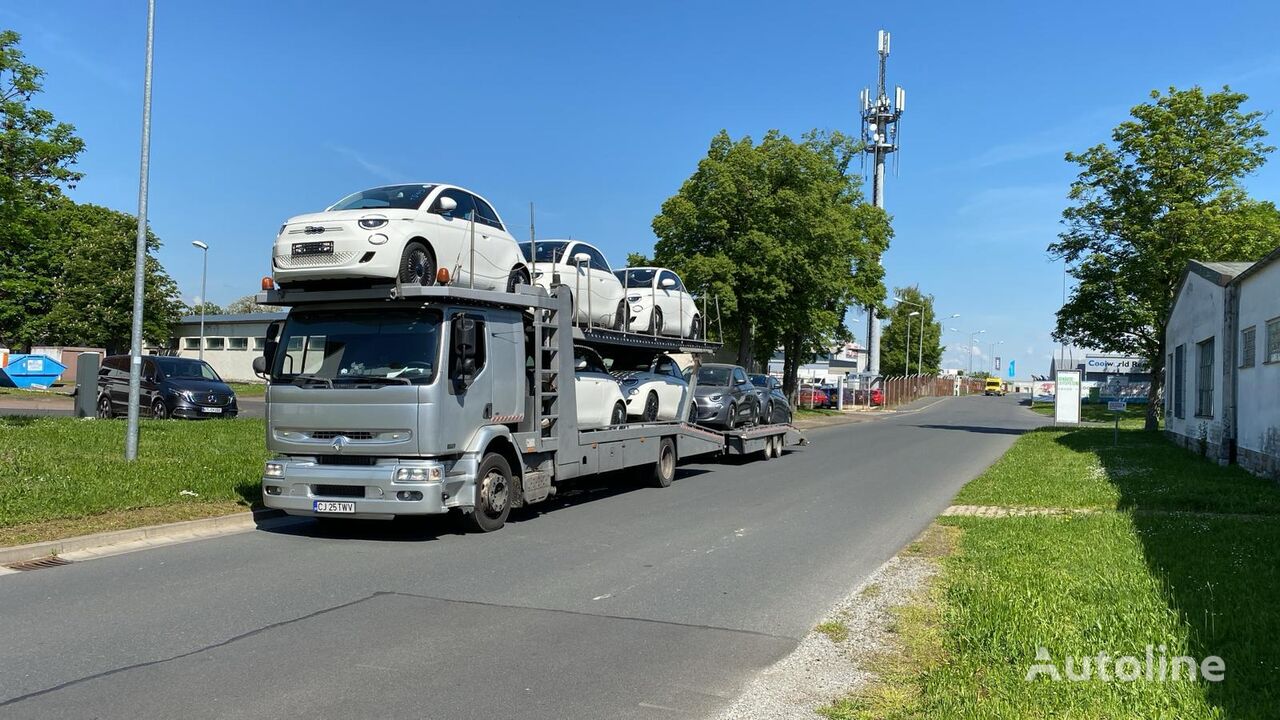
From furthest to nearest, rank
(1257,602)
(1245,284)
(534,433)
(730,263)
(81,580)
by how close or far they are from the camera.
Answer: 1. (730,263)
2. (1245,284)
3. (534,433)
4. (81,580)
5. (1257,602)

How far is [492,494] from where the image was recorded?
1018 cm

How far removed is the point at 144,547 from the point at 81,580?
1553 millimetres

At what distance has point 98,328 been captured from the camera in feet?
181

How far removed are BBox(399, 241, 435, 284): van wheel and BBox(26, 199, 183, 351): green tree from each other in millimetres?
51737

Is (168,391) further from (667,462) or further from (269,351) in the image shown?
(269,351)

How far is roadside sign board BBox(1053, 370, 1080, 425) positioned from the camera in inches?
1232

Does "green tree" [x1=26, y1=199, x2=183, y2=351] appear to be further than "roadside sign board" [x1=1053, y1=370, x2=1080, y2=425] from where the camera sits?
Yes

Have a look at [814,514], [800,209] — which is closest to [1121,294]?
[800,209]

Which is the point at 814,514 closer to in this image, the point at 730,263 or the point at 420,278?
the point at 420,278

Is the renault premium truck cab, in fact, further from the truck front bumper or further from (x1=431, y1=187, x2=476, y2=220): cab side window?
(x1=431, y1=187, x2=476, y2=220): cab side window

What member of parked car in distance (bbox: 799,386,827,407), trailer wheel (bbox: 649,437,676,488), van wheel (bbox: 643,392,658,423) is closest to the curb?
van wheel (bbox: 643,392,658,423)

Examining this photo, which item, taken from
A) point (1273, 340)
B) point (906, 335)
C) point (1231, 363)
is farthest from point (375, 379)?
point (906, 335)

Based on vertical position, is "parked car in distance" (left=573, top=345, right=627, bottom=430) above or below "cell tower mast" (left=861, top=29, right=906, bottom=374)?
below

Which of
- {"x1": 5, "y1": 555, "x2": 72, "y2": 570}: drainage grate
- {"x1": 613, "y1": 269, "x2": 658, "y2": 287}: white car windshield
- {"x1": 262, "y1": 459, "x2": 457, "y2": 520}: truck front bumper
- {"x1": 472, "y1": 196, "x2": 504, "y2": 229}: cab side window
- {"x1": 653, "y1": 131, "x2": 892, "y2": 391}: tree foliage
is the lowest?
{"x1": 5, "y1": 555, "x2": 72, "y2": 570}: drainage grate
